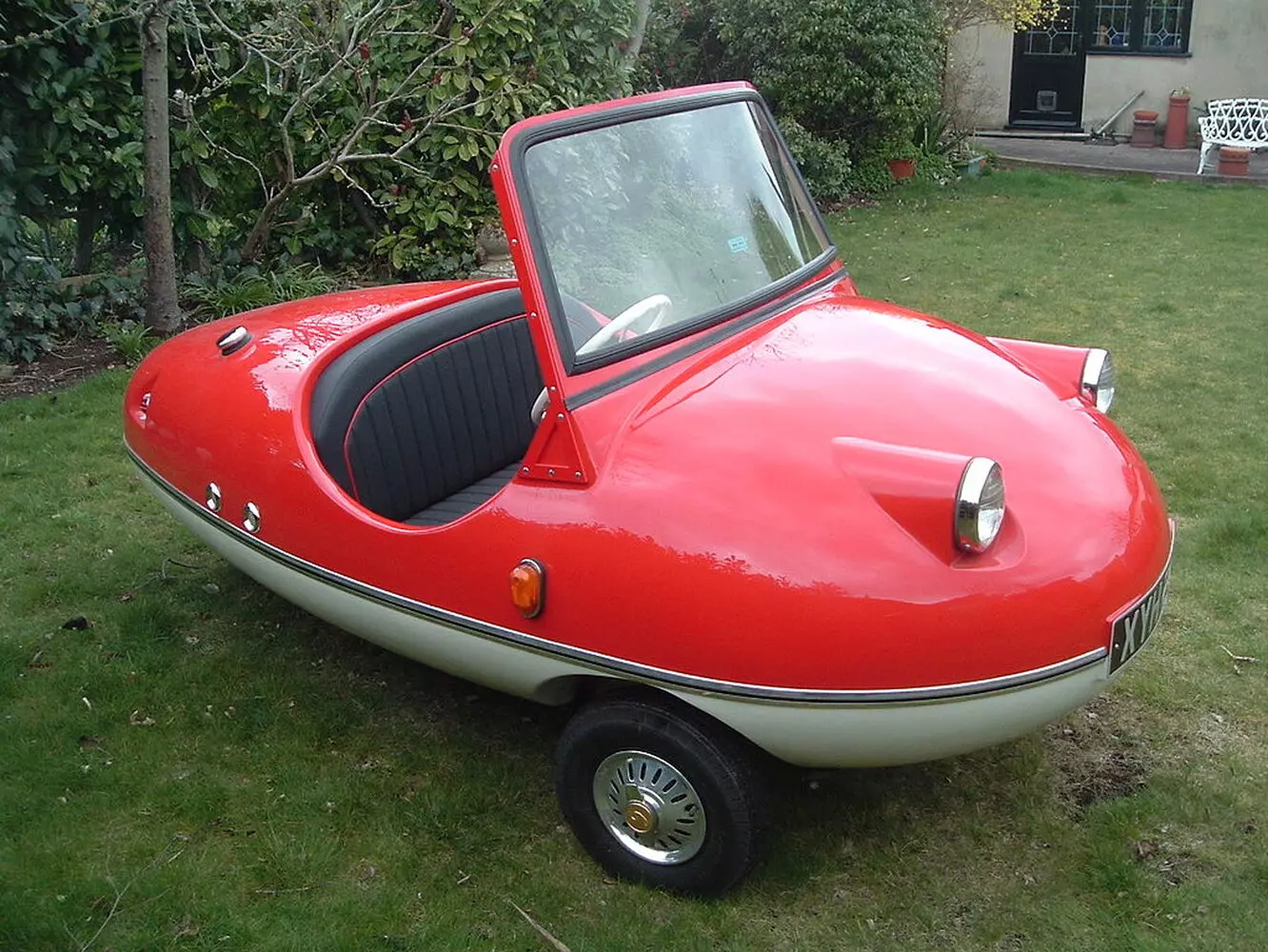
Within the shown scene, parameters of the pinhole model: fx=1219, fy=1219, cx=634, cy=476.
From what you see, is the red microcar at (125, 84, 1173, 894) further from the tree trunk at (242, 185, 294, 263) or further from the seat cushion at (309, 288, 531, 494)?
the tree trunk at (242, 185, 294, 263)

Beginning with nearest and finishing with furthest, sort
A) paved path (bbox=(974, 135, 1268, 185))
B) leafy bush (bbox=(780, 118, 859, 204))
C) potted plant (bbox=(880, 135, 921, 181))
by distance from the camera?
leafy bush (bbox=(780, 118, 859, 204)), potted plant (bbox=(880, 135, 921, 181)), paved path (bbox=(974, 135, 1268, 185))

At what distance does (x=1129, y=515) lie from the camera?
2.55 m

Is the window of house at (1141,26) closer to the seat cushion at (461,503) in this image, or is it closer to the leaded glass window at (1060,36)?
the leaded glass window at (1060,36)

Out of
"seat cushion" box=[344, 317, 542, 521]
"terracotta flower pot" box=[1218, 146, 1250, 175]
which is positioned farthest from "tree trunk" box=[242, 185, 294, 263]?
"terracotta flower pot" box=[1218, 146, 1250, 175]

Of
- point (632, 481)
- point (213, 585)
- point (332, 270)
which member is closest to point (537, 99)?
point (332, 270)

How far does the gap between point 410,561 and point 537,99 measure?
547 cm

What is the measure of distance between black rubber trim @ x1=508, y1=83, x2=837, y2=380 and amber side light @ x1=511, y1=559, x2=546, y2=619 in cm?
36

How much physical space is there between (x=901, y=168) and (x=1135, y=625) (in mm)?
9839

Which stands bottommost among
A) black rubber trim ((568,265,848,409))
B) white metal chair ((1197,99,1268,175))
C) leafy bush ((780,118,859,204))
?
white metal chair ((1197,99,1268,175))

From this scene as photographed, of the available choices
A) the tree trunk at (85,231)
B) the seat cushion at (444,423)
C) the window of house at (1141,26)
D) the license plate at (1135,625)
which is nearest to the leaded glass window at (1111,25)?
the window of house at (1141,26)

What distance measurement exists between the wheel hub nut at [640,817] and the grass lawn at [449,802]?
0.54 feet

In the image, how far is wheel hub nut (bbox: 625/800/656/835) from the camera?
262cm

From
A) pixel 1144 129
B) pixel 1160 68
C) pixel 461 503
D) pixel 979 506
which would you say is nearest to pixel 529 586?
pixel 979 506

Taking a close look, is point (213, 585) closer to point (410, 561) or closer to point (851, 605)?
point (410, 561)
